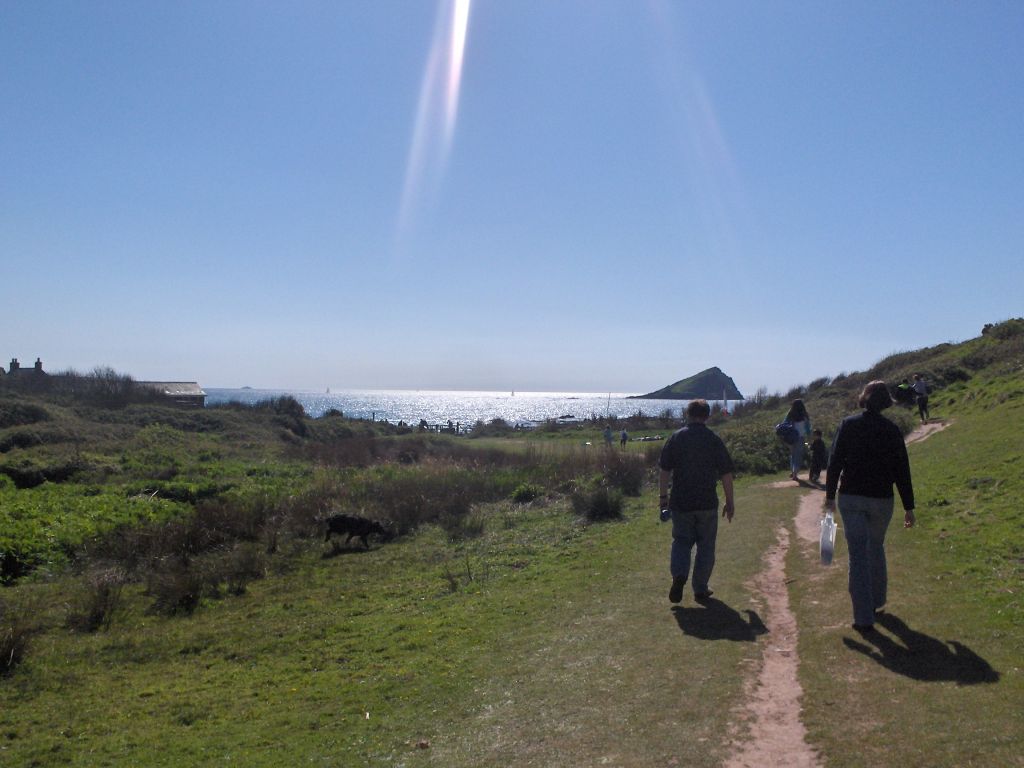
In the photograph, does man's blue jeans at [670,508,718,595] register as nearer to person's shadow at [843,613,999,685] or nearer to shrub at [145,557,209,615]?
person's shadow at [843,613,999,685]

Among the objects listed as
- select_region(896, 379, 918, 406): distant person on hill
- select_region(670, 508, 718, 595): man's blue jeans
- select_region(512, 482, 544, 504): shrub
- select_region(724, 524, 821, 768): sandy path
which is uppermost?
select_region(896, 379, 918, 406): distant person on hill

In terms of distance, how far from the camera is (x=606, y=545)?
1384 centimetres

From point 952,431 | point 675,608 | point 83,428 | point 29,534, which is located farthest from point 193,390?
point 675,608

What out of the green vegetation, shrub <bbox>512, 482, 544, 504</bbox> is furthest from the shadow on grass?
shrub <bbox>512, 482, 544, 504</bbox>

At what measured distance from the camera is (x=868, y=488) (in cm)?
664

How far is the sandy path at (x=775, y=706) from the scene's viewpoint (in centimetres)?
455

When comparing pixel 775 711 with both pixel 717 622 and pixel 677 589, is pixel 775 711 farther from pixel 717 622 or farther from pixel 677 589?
pixel 677 589

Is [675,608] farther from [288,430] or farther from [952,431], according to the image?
[288,430]

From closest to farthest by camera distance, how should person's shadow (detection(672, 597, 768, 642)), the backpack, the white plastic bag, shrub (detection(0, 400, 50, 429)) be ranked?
person's shadow (detection(672, 597, 768, 642)) → the white plastic bag → the backpack → shrub (detection(0, 400, 50, 429))

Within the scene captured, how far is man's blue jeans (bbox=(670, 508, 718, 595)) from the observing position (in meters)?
7.97

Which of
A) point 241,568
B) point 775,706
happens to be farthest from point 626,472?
point 775,706

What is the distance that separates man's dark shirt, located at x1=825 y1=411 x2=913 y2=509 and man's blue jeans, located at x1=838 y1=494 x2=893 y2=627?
9 centimetres

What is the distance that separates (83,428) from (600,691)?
130 ft

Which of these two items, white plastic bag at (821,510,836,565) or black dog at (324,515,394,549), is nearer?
white plastic bag at (821,510,836,565)
